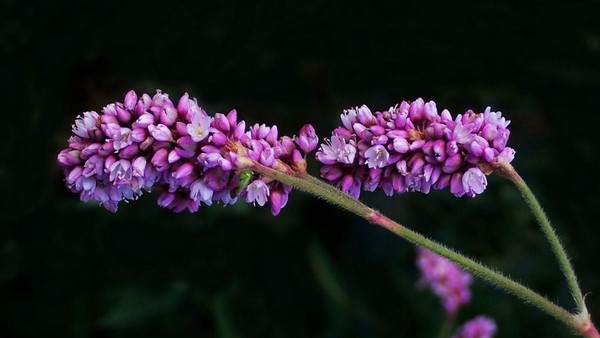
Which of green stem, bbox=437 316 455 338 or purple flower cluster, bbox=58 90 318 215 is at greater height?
purple flower cluster, bbox=58 90 318 215

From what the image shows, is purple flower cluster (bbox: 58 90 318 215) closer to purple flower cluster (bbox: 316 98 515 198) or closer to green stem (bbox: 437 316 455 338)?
purple flower cluster (bbox: 316 98 515 198)

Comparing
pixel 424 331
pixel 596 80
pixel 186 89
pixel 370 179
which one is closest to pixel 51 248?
pixel 186 89

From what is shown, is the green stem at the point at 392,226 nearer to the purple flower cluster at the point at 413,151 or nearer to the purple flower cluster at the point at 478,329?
the purple flower cluster at the point at 413,151

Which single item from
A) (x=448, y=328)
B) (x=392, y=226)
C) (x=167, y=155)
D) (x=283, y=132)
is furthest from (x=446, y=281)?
(x=167, y=155)

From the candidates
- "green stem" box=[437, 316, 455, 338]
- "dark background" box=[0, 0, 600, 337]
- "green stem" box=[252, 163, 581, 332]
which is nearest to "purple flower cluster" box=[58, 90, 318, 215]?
"green stem" box=[252, 163, 581, 332]

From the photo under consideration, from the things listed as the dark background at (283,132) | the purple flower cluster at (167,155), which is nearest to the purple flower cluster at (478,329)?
the dark background at (283,132)

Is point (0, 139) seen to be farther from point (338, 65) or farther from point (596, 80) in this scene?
point (596, 80)

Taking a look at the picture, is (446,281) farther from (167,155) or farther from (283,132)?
(167,155)
